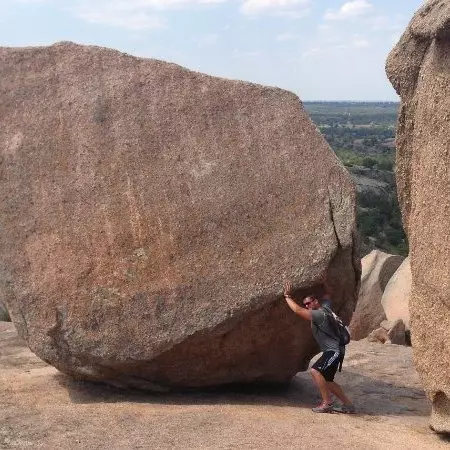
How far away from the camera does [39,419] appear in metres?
5.46

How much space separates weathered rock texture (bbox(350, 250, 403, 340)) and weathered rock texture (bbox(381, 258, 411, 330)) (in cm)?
9

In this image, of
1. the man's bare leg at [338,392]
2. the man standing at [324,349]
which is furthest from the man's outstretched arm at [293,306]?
the man's bare leg at [338,392]

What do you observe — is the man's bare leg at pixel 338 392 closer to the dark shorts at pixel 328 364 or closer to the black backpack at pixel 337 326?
the dark shorts at pixel 328 364

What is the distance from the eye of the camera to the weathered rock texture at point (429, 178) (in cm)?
530

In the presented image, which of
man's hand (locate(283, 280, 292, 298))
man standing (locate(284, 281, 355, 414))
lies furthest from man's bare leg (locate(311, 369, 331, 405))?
man's hand (locate(283, 280, 292, 298))

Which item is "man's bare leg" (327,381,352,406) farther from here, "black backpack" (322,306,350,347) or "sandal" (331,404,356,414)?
"black backpack" (322,306,350,347)

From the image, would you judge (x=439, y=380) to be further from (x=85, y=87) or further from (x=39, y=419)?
(x=85, y=87)

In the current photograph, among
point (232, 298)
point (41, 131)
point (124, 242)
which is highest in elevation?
point (41, 131)

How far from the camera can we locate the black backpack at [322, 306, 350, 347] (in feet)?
19.6

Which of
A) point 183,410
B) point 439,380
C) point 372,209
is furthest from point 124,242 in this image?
point 372,209

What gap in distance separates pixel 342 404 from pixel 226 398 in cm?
86

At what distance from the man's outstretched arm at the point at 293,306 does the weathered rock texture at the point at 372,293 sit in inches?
200

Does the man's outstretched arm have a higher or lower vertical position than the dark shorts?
higher

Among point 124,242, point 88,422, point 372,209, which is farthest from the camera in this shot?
A: point 372,209
